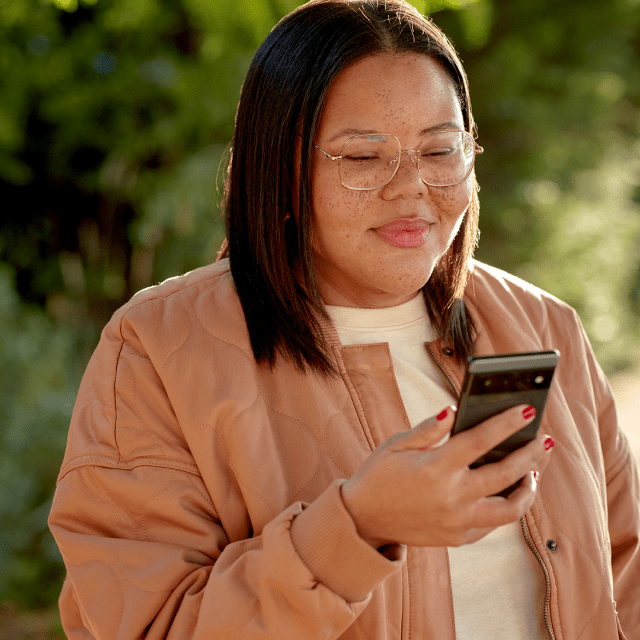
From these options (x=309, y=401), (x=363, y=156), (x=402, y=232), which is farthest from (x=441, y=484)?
(x=363, y=156)

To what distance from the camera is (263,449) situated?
5.29 ft

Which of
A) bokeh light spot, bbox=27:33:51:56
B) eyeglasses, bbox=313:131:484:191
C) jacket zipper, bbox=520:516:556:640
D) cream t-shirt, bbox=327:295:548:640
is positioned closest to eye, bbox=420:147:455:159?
eyeglasses, bbox=313:131:484:191

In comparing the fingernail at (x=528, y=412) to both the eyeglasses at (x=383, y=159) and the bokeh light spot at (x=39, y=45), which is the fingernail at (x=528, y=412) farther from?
the bokeh light spot at (x=39, y=45)

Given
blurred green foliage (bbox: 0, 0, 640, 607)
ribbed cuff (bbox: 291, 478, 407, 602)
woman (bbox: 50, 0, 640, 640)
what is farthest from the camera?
blurred green foliage (bbox: 0, 0, 640, 607)

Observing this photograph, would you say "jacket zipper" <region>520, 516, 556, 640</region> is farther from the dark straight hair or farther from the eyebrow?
the eyebrow

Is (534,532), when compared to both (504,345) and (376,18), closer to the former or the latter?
(504,345)

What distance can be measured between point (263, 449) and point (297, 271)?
1.47ft

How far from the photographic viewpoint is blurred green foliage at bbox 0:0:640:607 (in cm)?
413

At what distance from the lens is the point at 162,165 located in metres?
5.25

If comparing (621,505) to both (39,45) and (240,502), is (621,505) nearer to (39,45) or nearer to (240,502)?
(240,502)

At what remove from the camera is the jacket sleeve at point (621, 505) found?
205cm

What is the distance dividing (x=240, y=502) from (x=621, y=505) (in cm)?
108

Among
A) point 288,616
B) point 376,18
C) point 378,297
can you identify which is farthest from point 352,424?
point 376,18

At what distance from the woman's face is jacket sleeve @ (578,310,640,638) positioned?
68 cm
